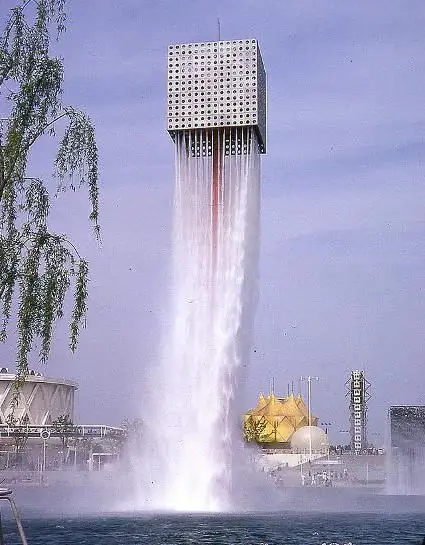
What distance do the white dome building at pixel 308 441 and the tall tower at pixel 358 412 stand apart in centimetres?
717

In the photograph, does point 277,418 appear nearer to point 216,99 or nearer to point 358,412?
point 358,412

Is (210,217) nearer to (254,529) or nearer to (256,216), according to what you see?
(256,216)

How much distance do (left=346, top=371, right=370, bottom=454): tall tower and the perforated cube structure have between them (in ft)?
325

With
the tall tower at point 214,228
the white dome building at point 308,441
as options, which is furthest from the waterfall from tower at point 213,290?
the white dome building at point 308,441

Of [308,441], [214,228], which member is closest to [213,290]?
[214,228]

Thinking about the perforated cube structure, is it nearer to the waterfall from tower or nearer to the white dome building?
the waterfall from tower

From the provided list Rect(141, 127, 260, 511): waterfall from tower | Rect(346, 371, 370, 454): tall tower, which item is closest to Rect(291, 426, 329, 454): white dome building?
Rect(346, 371, 370, 454): tall tower

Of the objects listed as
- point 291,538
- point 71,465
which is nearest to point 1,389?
point 71,465

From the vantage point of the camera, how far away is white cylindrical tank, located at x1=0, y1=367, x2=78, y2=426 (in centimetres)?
16212

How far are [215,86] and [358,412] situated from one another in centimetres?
10293

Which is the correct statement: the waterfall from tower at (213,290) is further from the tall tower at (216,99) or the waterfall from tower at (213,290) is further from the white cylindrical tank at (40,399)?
the white cylindrical tank at (40,399)

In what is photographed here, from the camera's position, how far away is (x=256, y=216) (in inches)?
2805

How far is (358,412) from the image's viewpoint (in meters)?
158

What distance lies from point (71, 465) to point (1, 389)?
26028 mm
